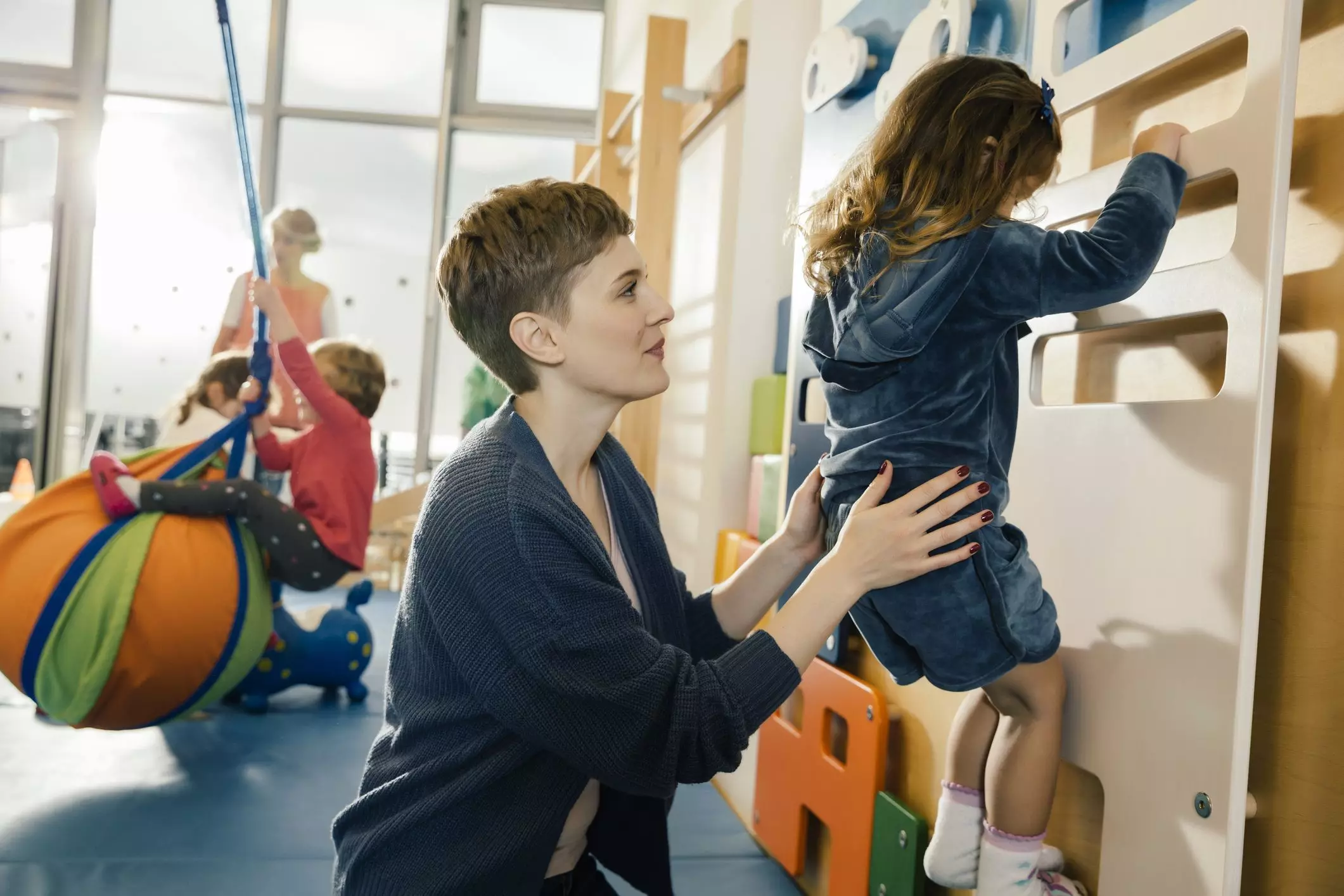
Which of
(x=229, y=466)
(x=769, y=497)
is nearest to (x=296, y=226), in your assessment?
(x=229, y=466)

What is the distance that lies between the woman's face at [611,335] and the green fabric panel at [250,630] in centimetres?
149

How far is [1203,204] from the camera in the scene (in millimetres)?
990

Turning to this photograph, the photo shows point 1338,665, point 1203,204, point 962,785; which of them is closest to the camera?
point 1338,665

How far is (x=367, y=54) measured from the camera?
17.2ft

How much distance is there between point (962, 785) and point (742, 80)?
1511 mm

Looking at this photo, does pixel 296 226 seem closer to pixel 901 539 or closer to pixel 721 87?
pixel 721 87

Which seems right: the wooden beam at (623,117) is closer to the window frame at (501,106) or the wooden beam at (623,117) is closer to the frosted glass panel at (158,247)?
the window frame at (501,106)

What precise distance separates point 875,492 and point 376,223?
15.5ft

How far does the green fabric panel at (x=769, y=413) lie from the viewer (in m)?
2.07

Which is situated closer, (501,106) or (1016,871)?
(1016,871)

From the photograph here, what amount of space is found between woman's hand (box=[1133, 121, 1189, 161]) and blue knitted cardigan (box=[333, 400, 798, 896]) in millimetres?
548

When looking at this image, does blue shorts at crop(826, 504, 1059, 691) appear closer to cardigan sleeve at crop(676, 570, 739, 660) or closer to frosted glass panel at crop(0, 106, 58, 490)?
cardigan sleeve at crop(676, 570, 739, 660)

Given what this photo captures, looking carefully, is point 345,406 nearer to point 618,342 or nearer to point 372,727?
point 372,727

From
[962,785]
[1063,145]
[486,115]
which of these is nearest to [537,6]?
[486,115]
